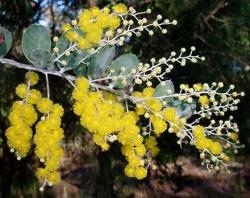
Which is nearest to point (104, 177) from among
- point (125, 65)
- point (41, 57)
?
point (125, 65)

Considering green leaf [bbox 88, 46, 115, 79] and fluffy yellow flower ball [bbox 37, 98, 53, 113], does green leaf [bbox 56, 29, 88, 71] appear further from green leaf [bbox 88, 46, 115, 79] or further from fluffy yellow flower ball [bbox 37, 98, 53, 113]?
fluffy yellow flower ball [bbox 37, 98, 53, 113]

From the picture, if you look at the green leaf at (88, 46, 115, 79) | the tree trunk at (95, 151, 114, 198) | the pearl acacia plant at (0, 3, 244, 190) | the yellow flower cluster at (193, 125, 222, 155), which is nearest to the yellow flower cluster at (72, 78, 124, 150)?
the pearl acacia plant at (0, 3, 244, 190)

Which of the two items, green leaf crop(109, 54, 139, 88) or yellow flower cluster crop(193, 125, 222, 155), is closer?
yellow flower cluster crop(193, 125, 222, 155)

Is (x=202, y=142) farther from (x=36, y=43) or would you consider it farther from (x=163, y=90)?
(x=36, y=43)

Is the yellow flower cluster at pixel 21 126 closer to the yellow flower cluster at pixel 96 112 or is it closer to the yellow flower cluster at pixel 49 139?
the yellow flower cluster at pixel 49 139

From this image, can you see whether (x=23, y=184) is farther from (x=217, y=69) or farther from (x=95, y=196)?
(x=217, y=69)

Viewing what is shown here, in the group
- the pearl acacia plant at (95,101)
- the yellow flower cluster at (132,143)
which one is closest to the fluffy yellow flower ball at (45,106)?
the pearl acacia plant at (95,101)
